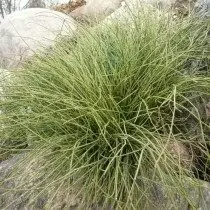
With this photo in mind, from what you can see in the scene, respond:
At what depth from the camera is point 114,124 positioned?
228 centimetres

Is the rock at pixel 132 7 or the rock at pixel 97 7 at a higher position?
the rock at pixel 132 7

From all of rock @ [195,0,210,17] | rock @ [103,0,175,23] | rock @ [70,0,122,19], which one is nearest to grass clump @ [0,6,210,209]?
rock @ [195,0,210,17]

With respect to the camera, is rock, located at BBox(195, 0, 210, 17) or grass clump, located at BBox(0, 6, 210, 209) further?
rock, located at BBox(195, 0, 210, 17)

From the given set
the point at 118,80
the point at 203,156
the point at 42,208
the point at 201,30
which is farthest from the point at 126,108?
the point at 201,30

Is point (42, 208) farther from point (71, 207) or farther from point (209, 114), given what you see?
point (209, 114)

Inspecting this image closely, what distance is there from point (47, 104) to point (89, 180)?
633mm

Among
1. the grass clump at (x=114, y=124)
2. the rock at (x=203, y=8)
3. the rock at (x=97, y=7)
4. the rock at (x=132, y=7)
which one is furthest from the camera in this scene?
the rock at (x=97, y=7)

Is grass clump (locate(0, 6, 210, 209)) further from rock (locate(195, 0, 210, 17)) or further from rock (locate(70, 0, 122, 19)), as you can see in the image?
rock (locate(70, 0, 122, 19))

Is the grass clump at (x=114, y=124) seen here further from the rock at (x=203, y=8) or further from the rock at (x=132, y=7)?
the rock at (x=132, y=7)

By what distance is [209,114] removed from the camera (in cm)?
248

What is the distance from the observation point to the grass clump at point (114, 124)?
215 centimetres

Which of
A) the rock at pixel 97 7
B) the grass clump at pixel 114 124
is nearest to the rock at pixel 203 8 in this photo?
the grass clump at pixel 114 124

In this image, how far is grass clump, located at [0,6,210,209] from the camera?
7.06 ft

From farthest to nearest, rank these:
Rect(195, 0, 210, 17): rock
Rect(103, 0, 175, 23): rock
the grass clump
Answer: Rect(103, 0, 175, 23): rock → Rect(195, 0, 210, 17): rock → the grass clump
